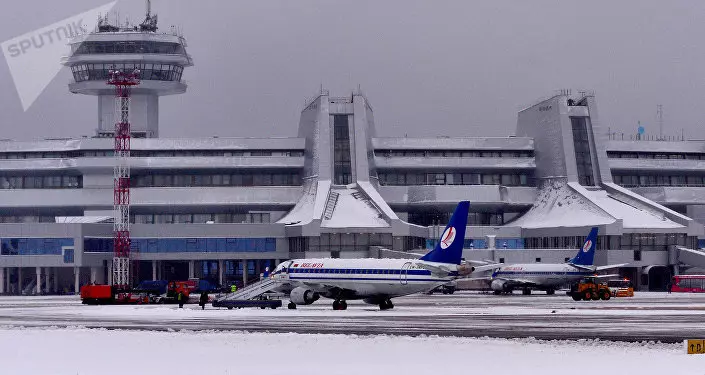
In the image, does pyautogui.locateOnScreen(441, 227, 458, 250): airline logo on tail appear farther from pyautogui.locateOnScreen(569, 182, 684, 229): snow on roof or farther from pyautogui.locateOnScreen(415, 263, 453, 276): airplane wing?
pyautogui.locateOnScreen(569, 182, 684, 229): snow on roof

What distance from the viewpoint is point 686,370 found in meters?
37.8

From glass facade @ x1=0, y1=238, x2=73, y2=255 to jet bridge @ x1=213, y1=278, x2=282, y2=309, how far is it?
187 feet

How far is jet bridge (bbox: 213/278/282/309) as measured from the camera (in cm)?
8512

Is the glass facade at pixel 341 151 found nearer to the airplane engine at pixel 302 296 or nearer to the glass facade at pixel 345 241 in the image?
the glass facade at pixel 345 241

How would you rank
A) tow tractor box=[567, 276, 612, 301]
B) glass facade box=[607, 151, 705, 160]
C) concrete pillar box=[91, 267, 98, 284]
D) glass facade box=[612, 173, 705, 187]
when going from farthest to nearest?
1. glass facade box=[612, 173, 705, 187]
2. glass facade box=[607, 151, 705, 160]
3. concrete pillar box=[91, 267, 98, 284]
4. tow tractor box=[567, 276, 612, 301]

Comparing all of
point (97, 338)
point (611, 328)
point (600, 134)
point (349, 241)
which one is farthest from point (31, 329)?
point (600, 134)

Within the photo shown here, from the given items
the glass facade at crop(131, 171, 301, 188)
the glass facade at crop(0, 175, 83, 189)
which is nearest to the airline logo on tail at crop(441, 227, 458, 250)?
the glass facade at crop(131, 171, 301, 188)

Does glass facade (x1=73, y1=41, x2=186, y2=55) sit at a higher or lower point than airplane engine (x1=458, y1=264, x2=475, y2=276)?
higher

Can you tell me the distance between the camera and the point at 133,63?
167375 mm

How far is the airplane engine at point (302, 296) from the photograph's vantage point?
281 ft

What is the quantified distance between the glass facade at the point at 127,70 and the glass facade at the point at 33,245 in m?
34.3

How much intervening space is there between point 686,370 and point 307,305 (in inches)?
2124

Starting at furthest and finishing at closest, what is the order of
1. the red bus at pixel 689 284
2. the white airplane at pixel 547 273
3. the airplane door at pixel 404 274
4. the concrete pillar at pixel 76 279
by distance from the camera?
1. the concrete pillar at pixel 76 279
2. the red bus at pixel 689 284
3. the white airplane at pixel 547 273
4. the airplane door at pixel 404 274

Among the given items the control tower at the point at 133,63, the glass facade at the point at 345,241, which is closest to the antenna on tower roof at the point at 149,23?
the control tower at the point at 133,63
